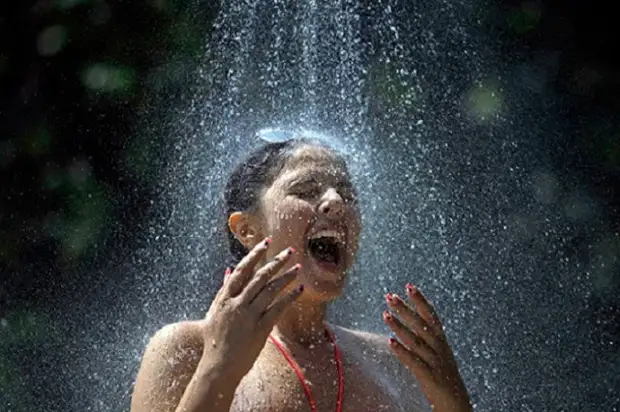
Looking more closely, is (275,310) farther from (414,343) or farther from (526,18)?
(526,18)

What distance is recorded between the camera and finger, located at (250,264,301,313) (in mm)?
2922

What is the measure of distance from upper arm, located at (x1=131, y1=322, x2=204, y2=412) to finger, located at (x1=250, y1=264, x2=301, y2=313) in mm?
307

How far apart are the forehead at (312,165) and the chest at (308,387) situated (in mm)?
504

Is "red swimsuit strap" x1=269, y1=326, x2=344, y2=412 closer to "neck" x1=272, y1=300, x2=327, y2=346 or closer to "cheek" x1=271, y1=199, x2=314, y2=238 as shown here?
"neck" x1=272, y1=300, x2=327, y2=346

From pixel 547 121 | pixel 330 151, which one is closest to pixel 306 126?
pixel 330 151

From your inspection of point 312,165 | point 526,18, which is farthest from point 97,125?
point 312,165

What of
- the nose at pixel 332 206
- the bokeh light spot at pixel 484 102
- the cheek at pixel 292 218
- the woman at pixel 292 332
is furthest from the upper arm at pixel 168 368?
the bokeh light spot at pixel 484 102

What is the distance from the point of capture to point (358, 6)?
575cm

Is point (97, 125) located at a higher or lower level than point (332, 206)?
lower

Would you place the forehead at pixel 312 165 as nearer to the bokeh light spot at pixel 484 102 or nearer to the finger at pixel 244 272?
the finger at pixel 244 272

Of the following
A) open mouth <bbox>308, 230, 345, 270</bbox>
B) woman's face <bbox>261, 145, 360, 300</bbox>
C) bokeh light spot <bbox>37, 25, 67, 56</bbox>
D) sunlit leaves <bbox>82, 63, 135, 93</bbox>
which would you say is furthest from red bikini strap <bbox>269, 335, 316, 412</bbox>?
bokeh light spot <bbox>37, 25, 67, 56</bbox>

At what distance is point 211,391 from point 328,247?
0.61 meters

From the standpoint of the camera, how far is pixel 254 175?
350 cm

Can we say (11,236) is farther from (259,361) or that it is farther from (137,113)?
(259,361)
